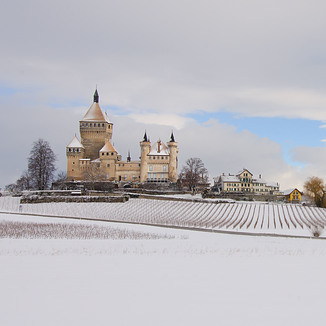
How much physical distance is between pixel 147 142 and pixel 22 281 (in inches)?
3215

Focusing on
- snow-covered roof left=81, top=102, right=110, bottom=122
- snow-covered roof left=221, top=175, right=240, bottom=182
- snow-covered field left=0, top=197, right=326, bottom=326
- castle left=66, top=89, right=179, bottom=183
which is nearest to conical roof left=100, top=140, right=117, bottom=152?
castle left=66, top=89, right=179, bottom=183

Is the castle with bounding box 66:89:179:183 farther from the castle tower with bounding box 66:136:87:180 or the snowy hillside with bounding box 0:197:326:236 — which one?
the snowy hillside with bounding box 0:197:326:236

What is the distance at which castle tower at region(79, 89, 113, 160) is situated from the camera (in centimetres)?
10375

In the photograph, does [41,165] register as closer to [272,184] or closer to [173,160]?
[173,160]

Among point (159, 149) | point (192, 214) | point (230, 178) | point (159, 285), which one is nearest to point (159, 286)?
point (159, 285)

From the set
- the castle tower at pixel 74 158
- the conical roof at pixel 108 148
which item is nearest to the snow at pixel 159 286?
the conical roof at pixel 108 148

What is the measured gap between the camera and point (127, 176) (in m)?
95.3

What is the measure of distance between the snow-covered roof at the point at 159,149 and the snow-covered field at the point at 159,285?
70802mm

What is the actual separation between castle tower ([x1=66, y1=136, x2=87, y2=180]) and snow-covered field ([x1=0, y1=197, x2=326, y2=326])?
7360cm

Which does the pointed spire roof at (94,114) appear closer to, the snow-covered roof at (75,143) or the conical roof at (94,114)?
the conical roof at (94,114)

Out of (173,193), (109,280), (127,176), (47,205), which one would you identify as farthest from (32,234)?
(127,176)

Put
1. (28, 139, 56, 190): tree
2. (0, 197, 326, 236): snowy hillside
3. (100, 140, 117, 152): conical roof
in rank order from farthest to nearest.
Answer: (100, 140, 117, 152): conical roof < (28, 139, 56, 190): tree < (0, 197, 326, 236): snowy hillside

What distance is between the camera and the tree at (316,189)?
81.6 meters

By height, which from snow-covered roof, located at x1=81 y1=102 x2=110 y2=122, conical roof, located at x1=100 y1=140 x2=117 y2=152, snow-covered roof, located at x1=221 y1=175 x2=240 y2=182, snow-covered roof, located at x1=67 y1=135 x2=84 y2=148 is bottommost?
snow-covered roof, located at x1=221 y1=175 x2=240 y2=182
